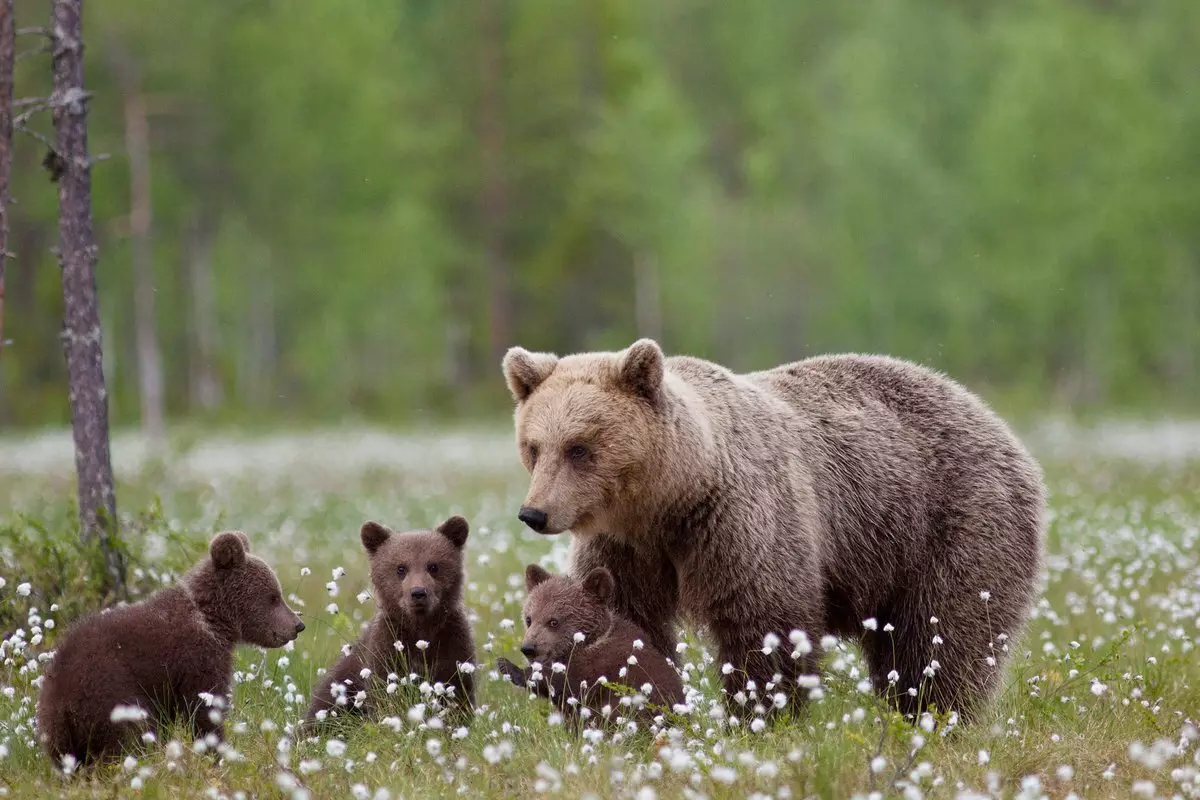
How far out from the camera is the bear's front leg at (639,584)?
648cm

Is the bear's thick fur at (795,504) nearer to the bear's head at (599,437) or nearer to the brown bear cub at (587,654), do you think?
the bear's head at (599,437)

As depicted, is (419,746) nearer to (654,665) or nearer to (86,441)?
(654,665)

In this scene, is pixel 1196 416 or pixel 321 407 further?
pixel 321 407

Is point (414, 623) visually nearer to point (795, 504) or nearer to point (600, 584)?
point (600, 584)

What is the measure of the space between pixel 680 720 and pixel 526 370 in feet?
5.97

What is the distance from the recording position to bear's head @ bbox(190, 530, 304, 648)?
596 cm

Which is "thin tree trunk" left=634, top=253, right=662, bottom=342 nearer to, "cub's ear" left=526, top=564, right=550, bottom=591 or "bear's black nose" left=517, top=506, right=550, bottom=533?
"cub's ear" left=526, top=564, right=550, bottom=591

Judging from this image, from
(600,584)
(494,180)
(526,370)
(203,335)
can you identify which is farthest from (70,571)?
(494,180)

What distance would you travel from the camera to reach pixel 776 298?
41750mm

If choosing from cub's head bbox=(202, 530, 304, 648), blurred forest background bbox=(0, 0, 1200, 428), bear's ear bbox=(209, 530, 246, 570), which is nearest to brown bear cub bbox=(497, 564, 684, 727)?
cub's head bbox=(202, 530, 304, 648)

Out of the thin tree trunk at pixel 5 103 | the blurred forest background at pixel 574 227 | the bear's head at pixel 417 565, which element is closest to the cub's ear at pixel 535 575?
the bear's head at pixel 417 565

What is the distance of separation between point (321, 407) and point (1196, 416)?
830 inches

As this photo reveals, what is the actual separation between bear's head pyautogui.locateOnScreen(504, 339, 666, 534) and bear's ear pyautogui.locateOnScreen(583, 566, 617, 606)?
0.68 feet

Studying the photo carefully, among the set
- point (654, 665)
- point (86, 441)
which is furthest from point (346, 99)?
point (654, 665)
